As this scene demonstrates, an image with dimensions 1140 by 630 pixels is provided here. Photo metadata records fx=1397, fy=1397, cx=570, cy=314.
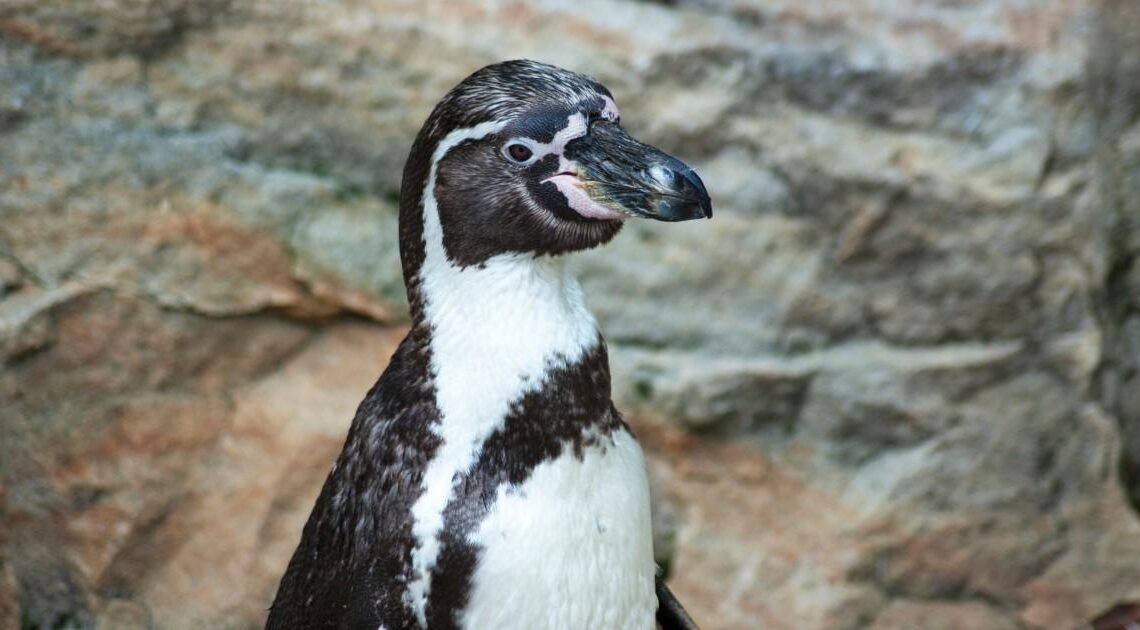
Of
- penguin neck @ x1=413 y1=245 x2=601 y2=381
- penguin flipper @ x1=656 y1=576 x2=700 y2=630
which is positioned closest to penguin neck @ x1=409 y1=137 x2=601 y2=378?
penguin neck @ x1=413 y1=245 x2=601 y2=381

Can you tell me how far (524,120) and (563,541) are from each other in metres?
0.61

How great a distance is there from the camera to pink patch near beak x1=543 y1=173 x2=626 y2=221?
2000 mm

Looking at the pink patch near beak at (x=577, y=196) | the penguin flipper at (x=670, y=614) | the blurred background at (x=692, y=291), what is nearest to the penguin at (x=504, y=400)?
the pink patch near beak at (x=577, y=196)

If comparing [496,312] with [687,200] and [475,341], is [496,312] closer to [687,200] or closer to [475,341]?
[475,341]

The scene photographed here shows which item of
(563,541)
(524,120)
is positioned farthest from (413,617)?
(524,120)

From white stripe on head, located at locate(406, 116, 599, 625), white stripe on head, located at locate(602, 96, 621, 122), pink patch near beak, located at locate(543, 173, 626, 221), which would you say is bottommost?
white stripe on head, located at locate(406, 116, 599, 625)

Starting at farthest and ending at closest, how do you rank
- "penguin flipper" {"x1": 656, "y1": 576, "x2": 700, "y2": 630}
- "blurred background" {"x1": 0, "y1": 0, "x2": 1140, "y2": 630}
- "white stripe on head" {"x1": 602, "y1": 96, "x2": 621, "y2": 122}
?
"blurred background" {"x1": 0, "y1": 0, "x2": 1140, "y2": 630} → "penguin flipper" {"x1": 656, "y1": 576, "x2": 700, "y2": 630} → "white stripe on head" {"x1": 602, "y1": 96, "x2": 621, "y2": 122}

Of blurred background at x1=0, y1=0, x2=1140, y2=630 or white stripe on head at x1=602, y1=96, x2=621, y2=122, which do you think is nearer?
white stripe on head at x1=602, y1=96, x2=621, y2=122

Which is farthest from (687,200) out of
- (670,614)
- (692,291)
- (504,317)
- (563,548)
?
(692,291)

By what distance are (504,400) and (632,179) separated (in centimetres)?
36

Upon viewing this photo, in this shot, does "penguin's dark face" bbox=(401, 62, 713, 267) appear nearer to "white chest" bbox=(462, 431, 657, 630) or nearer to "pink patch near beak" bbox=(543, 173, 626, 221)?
"pink patch near beak" bbox=(543, 173, 626, 221)

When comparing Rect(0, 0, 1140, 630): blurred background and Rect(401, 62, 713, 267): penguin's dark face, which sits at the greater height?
Rect(401, 62, 713, 267): penguin's dark face

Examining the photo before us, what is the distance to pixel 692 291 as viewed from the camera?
135 inches

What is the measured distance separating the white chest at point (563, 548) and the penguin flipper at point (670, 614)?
10.6 inches
